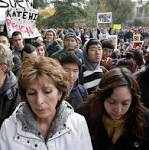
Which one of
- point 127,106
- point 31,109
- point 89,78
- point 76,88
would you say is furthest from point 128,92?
point 89,78

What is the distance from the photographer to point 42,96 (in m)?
2.03

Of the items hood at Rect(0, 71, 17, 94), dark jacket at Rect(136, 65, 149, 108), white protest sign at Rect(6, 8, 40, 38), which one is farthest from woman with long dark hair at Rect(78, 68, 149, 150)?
white protest sign at Rect(6, 8, 40, 38)

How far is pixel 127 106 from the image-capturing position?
2404 mm

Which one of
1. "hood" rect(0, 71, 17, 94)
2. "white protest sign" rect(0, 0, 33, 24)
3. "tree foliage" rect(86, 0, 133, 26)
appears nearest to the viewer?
"hood" rect(0, 71, 17, 94)

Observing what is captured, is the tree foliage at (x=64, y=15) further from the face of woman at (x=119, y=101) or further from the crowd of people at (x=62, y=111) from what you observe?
the face of woman at (x=119, y=101)

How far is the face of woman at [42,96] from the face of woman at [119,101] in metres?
0.44

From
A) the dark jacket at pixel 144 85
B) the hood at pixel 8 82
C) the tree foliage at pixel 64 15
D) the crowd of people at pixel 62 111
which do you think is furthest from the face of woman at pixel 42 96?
the tree foliage at pixel 64 15

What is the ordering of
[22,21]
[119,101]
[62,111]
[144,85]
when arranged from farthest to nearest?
[22,21], [144,85], [119,101], [62,111]

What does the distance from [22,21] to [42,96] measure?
6.45 metres

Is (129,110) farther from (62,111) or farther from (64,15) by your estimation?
(64,15)

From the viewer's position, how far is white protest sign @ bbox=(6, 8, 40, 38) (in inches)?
317

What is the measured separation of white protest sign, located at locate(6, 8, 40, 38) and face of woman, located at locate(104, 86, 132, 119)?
5.80 metres

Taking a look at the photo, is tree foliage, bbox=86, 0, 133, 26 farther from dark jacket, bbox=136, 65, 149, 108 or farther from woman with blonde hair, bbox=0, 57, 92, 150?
woman with blonde hair, bbox=0, 57, 92, 150

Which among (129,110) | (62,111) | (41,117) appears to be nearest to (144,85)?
(129,110)
